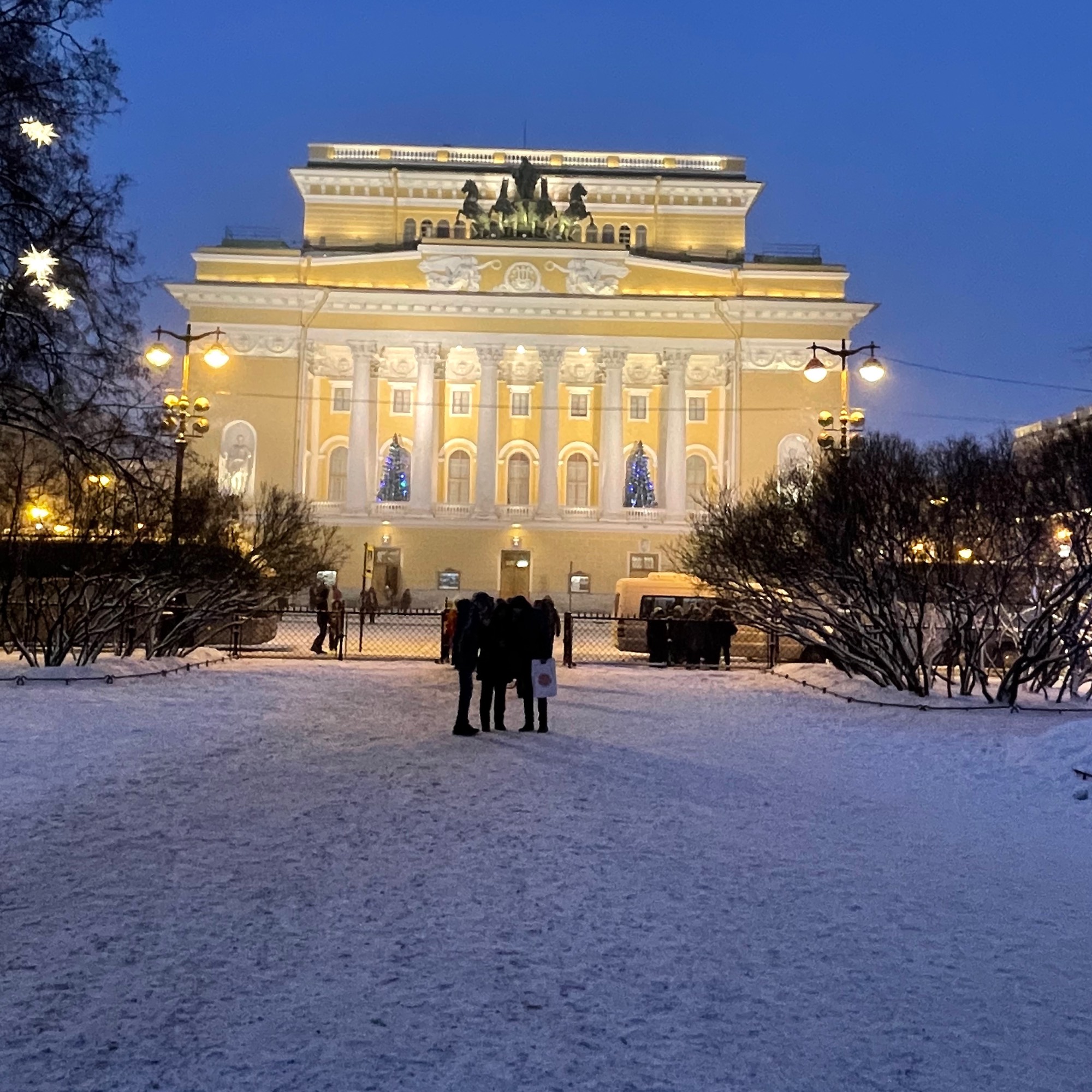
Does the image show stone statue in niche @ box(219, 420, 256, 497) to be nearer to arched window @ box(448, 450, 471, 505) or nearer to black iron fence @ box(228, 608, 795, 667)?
arched window @ box(448, 450, 471, 505)

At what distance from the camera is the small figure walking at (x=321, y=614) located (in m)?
24.4

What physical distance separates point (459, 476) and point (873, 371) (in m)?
38.2

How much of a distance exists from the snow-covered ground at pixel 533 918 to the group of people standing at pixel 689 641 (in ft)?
41.8

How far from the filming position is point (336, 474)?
179 feet

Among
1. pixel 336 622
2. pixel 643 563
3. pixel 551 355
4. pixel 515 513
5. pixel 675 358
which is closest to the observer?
pixel 336 622

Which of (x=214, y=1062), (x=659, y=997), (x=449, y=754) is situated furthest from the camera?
(x=449, y=754)

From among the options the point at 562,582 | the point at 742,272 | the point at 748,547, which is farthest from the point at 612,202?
the point at 748,547

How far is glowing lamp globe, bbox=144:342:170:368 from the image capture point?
18.9 m

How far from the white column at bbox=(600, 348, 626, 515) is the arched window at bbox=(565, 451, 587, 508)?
10.1 ft

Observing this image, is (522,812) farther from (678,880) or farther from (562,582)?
(562,582)

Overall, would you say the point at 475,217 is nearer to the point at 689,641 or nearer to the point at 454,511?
the point at 454,511

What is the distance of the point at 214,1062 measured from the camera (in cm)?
349

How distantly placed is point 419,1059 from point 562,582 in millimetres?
47466

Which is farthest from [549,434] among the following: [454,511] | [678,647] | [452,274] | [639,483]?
[678,647]
